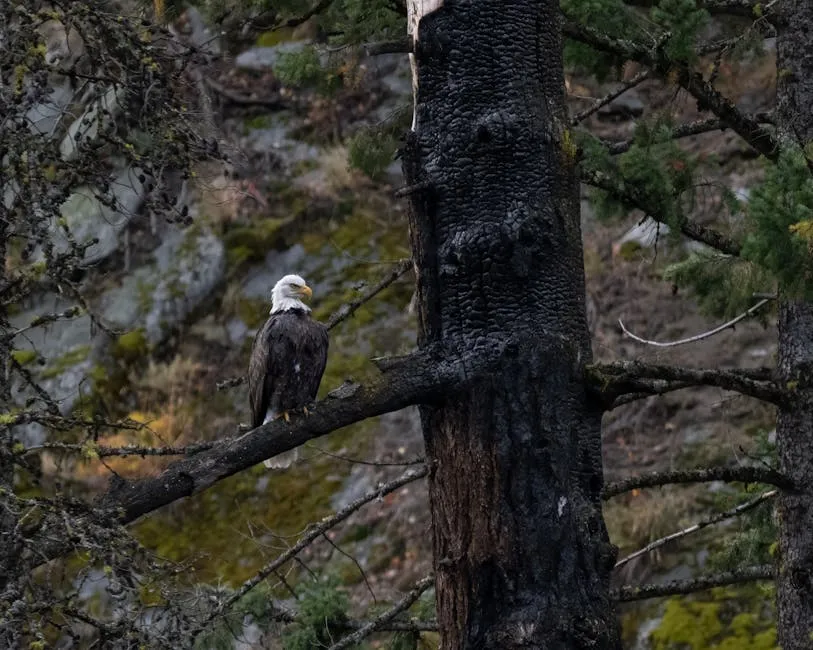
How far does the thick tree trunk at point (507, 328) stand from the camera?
4.21m

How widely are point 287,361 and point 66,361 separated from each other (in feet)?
20.2

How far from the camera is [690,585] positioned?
5.88 metres

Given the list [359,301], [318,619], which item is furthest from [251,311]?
[359,301]

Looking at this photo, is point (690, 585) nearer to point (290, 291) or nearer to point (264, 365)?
point (264, 365)

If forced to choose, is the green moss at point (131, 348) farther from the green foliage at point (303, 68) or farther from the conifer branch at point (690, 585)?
the conifer branch at point (690, 585)

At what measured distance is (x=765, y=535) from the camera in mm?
6836

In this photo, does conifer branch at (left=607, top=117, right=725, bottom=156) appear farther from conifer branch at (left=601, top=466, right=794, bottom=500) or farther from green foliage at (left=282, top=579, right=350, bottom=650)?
green foliage at (left=282, top=579, right=350, bottom=650)

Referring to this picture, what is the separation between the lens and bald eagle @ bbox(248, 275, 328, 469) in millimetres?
6629

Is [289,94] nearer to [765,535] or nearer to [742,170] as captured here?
[742,170]

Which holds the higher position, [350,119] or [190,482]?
[350,119]

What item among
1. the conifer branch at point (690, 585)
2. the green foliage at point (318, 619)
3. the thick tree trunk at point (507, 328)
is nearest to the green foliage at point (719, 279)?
the conifer branch at point (690, 585)

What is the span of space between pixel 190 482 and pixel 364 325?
26.5 feet

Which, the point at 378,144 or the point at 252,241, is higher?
the point at 252,241

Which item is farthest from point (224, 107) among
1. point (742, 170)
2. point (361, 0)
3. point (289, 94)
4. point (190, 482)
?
point (190, 482)
